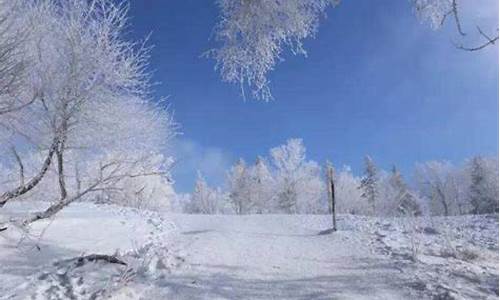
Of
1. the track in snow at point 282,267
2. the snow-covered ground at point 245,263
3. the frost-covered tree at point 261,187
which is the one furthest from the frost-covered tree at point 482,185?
the track in snow at point 282,267

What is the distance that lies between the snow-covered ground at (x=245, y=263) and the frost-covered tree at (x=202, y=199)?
47860mm

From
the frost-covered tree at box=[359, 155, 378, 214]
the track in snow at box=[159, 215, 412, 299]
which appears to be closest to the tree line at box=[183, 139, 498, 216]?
the frost-covered tree at box=[359, 155, 378, 214]

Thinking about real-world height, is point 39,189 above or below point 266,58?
below

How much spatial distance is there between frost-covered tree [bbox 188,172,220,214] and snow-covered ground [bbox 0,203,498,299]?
157 feet

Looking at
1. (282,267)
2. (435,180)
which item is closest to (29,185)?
(282,267)

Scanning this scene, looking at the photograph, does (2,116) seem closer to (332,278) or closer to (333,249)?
(332,278)

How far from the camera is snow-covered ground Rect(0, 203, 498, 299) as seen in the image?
6.51 meters

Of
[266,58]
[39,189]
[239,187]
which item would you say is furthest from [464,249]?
[239,187]

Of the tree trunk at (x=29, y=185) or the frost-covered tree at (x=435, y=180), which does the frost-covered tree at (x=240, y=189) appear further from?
the tree trunk at (x=29, y=185)

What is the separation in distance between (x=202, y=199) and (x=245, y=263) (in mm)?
53074

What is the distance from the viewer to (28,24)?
688cm

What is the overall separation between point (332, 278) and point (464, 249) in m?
2.94

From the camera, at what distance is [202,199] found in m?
61.1

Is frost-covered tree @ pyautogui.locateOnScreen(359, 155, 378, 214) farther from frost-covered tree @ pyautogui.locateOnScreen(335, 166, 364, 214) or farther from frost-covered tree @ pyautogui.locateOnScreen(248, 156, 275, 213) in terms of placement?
frost-covered tree @ pyautogui.locateOnScreen(248, 156, 275, 213)
